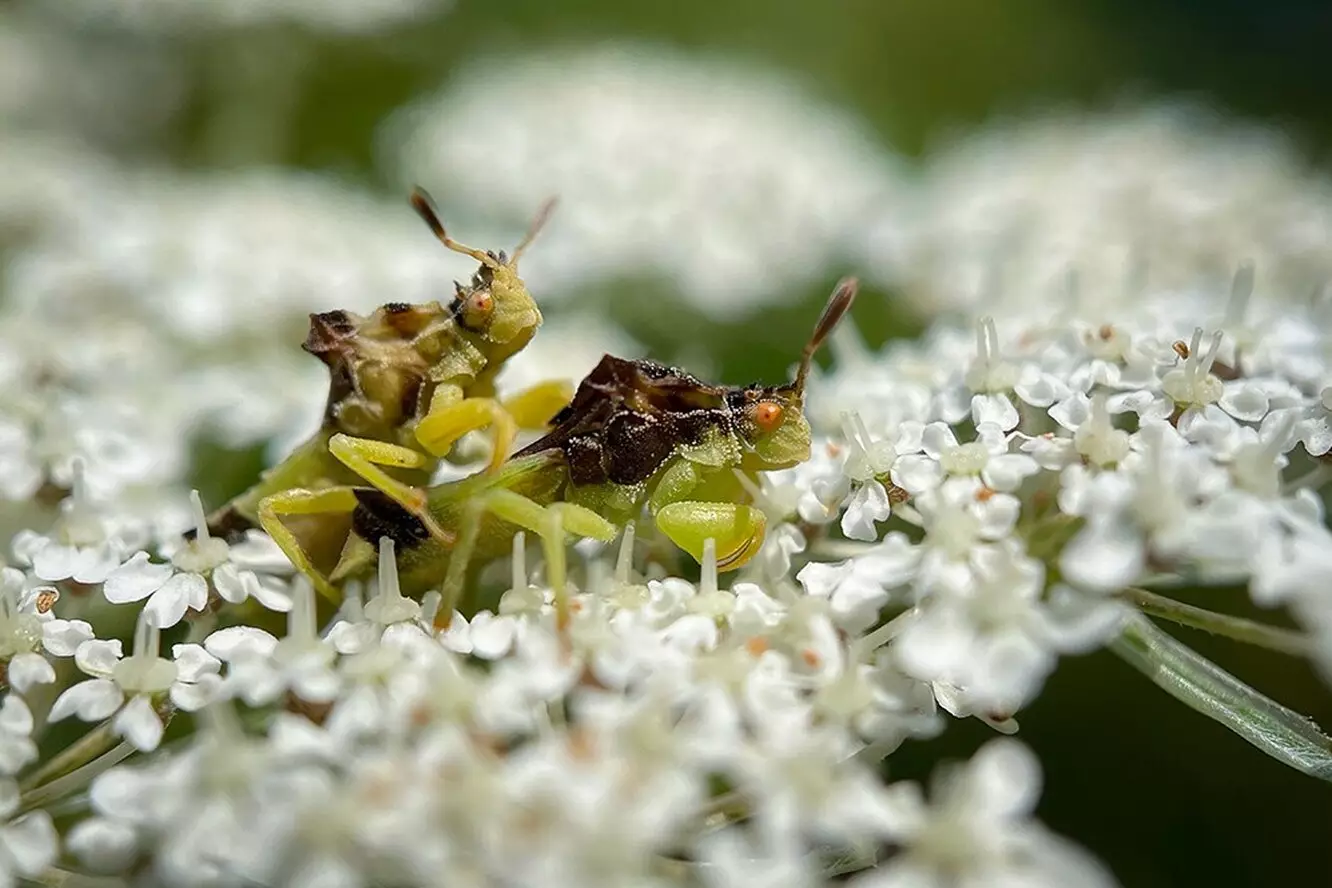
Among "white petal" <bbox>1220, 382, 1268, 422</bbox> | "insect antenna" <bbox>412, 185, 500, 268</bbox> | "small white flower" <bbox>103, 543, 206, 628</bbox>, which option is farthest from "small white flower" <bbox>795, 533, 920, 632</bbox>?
"small white flower" <bbox>103, 543, 206, 628</bbox>

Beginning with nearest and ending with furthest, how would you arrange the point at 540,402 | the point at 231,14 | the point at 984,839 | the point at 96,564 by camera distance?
the point at 984,839
the point at 96,564
the point at 540,402
the point at 231,14

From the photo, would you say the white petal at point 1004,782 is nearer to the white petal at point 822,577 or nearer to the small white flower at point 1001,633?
the small white flower at point 1001,633

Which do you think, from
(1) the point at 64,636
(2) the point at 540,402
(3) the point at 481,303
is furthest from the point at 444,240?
(1) the point at 64,636

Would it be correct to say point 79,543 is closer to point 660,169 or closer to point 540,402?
point 540,402

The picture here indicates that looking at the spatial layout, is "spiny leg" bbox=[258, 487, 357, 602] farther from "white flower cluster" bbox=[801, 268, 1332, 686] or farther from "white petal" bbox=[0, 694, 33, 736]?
"white flower cluster" bbox=[801, 268, 1332, 686]

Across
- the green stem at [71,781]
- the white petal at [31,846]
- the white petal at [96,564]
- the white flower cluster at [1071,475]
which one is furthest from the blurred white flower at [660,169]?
the white petal at [31,846]

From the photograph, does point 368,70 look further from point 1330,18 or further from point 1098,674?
point 1330,18

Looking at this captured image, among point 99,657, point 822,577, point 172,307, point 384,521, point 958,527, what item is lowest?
point 172,307
